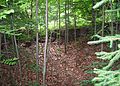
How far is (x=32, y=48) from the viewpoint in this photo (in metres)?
16.2

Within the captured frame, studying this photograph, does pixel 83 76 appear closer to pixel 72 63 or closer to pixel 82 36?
pixel 72 63

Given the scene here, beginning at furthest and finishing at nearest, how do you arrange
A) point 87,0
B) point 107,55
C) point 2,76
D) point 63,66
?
point 87,0 < point 63,66 < point 2,76 < point 107,55

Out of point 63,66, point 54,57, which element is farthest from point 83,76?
point 54,57

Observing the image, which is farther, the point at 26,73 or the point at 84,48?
the point at 84,48

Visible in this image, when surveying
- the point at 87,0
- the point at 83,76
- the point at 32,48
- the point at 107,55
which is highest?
the point at 87,0

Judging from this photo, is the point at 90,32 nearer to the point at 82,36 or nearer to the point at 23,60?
Answer: the point at 82,36

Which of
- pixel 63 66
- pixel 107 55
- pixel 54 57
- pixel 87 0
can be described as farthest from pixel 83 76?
pixel 107 55

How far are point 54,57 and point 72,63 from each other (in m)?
1.36

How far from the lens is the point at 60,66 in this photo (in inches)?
605

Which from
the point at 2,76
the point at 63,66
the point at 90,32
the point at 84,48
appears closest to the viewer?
the point at 2,76

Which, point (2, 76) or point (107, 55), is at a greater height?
point (107, 55)

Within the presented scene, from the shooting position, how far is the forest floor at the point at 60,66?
43.6 ft

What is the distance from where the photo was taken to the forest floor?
523 inches

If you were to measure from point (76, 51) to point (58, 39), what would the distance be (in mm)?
2008
